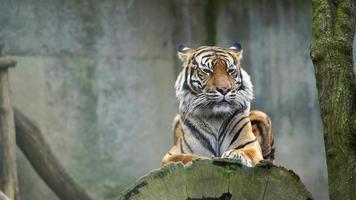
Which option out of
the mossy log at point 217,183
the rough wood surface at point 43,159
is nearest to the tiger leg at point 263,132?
the mossy log at point 217,183

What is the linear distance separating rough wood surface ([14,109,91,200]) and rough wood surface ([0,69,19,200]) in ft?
1.51

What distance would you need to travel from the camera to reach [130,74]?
10617 mm

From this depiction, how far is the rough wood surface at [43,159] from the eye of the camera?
9.40 m

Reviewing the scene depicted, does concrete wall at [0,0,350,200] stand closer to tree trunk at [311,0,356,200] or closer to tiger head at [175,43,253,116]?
tiger head at [175,43,253,116]

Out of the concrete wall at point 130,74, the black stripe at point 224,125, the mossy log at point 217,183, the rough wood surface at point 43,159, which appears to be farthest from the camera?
the concrete wall at point 130,74

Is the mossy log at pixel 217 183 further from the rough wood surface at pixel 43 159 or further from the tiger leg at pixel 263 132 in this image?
the rough wood surface at pixel 43 159

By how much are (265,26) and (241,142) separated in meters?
4.82

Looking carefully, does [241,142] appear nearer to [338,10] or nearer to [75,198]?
[338,10]

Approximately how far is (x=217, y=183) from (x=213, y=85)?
1.68 metres

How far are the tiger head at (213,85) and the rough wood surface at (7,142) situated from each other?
293cm

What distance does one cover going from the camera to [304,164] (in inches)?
428

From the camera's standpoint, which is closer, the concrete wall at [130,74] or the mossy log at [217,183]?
the mossy log at [217,183]

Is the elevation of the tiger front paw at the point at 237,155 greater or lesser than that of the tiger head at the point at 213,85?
lesser

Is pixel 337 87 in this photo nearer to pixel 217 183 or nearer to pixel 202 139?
pixel 217 183
